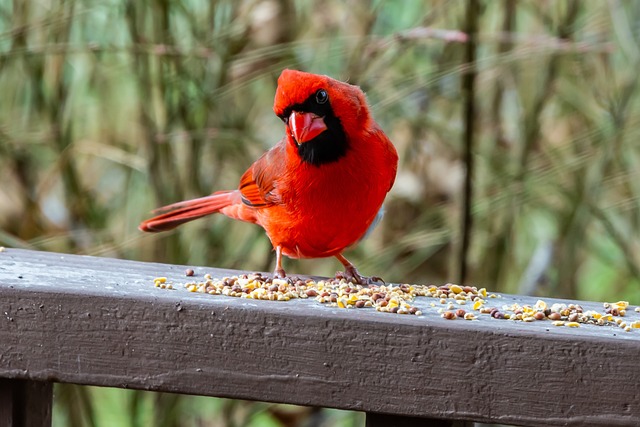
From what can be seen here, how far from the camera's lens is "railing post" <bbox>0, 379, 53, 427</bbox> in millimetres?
1716

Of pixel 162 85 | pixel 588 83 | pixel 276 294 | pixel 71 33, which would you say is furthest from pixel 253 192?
pixel 588 83

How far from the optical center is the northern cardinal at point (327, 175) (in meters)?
2.43

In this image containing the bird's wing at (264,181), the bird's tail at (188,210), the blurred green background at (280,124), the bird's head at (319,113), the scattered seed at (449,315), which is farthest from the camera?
the blurred green background at (280,124)

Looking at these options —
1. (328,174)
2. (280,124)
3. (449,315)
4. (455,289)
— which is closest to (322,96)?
(328,174)

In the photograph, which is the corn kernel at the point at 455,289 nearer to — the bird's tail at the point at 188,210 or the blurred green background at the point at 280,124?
the bird's tail at the point at 188,210

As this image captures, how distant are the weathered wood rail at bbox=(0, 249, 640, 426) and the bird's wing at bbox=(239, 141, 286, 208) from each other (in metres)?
0.96

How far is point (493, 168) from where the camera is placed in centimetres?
360

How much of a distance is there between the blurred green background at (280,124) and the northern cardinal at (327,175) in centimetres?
71

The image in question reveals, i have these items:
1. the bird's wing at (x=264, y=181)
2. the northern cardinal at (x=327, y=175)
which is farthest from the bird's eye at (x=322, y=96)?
the bird's wing at (x=264, y=181)

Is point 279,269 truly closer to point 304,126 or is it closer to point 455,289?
point 304,126

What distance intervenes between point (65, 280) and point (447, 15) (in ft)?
7.56

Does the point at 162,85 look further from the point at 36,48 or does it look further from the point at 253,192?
the point at 253,192

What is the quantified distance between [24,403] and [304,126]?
982 millimetres

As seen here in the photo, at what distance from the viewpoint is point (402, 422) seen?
1.60 metres
